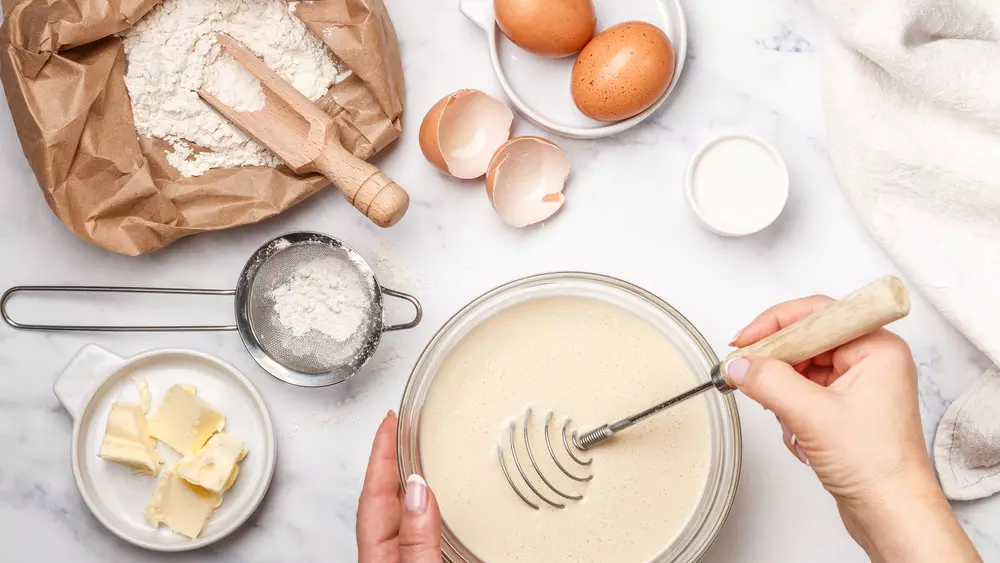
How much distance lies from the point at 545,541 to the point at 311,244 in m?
0.62

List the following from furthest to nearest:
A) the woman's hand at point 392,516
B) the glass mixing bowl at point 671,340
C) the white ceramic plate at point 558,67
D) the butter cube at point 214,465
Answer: the white ceramic plate at point 558,67
the butter cube at point 214,465
the glass mixing bowl at point 671,340
the woman's hand at point 392,516

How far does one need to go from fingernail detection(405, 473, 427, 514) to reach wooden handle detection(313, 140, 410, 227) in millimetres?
419

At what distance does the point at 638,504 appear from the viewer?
1276 mm

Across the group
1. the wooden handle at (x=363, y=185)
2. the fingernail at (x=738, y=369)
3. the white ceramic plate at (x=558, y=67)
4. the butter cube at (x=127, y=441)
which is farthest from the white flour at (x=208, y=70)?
the fingernail at (x=738, y=369)

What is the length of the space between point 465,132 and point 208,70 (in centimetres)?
45

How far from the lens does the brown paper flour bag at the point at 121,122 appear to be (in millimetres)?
1325

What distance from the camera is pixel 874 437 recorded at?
1038 millimetres

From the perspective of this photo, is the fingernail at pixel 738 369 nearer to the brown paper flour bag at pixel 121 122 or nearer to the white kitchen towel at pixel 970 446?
the white kitchen towel at pixel 970 446

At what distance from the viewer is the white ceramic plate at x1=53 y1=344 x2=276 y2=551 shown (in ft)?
4.57

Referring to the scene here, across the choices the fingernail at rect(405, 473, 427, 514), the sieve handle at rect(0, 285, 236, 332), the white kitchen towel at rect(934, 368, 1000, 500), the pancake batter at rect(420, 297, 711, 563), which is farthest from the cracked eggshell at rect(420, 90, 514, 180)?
the white kitchen towel at rect(934, 368, 1000, 500)

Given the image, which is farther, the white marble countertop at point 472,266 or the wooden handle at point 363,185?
the white marble countertop at point 472,266

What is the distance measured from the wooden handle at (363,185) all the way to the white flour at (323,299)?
12 centimetres

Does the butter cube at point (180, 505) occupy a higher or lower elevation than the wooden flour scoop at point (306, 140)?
lower

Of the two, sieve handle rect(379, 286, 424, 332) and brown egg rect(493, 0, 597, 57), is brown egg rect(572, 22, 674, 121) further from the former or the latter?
sieve handle rect(379, 286, 424, 332)
